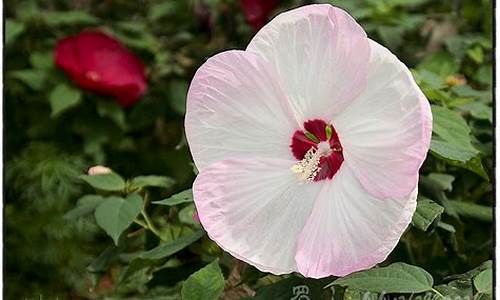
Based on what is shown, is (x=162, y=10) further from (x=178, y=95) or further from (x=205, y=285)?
(x=205, y=285)

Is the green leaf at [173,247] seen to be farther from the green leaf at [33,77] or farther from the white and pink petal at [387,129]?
the green leaf at [33,77]

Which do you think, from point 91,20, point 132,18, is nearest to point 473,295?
point 91,20

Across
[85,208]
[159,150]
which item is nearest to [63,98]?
[159,150]

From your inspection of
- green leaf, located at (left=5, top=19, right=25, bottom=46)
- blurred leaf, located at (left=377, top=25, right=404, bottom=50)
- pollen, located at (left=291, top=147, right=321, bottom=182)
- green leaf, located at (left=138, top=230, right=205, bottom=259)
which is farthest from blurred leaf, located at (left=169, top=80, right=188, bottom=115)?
pollen, located at (left=291, top=147, right=321, bottom=182)

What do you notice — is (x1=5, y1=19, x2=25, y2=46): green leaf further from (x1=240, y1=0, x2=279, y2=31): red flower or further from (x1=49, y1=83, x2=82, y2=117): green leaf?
(x1=240, y1=0, x2=279, y2=31): red flower

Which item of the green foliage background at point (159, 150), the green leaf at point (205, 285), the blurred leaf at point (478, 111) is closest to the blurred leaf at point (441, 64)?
the green foliage background at point (159, 150)

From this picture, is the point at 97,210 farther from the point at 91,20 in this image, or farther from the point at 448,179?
the point at 91,20
